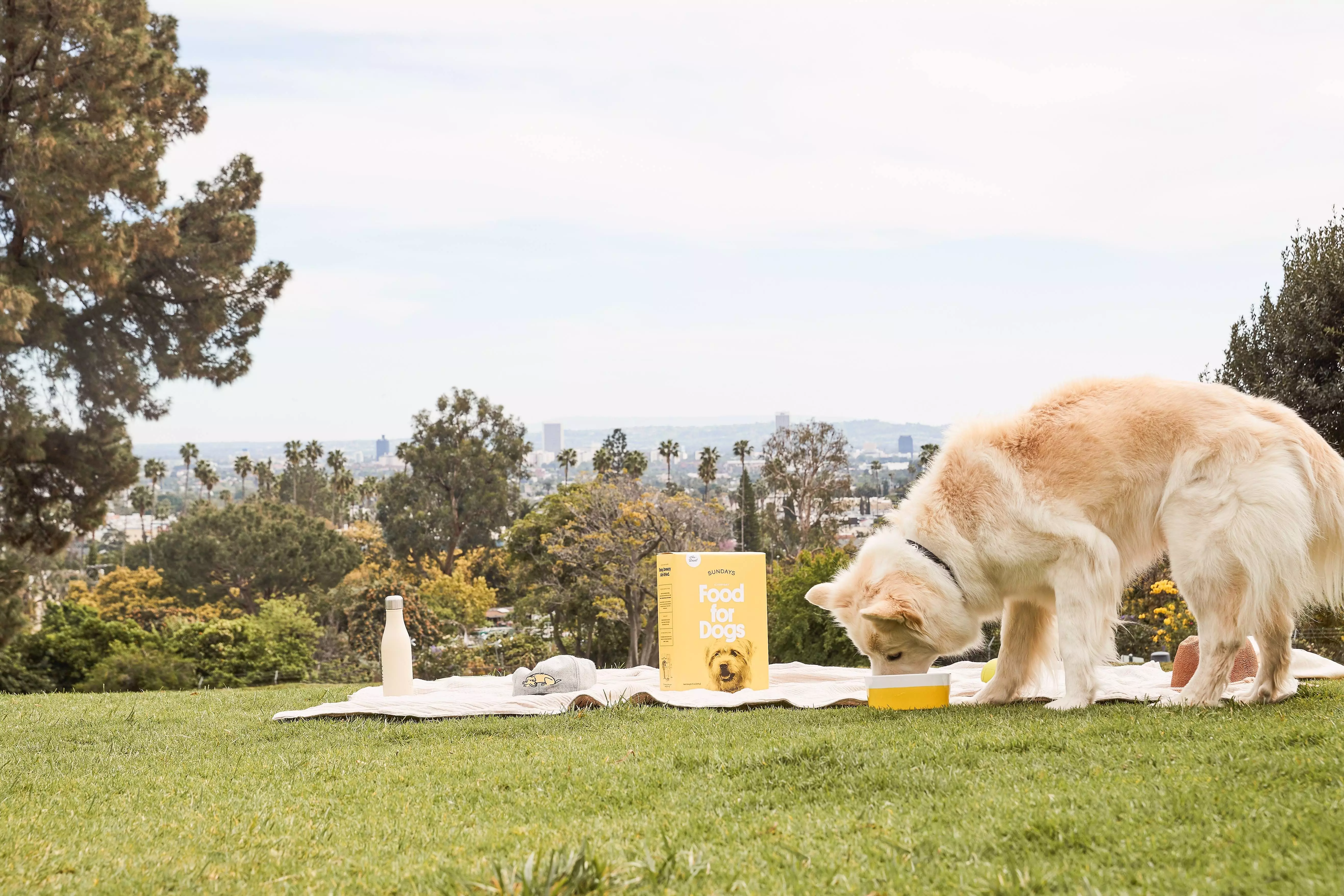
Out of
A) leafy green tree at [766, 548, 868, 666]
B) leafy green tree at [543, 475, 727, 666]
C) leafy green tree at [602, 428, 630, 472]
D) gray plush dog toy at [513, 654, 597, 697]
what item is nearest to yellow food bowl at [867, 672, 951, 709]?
gray plush dog toy at [513, 654, 597, 697]

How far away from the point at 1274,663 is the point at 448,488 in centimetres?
4146

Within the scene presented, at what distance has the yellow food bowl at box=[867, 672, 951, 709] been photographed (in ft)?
16.0

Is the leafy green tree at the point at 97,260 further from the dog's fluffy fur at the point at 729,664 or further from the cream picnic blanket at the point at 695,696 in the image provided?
the dog's fluffy fur at the point at 729,664

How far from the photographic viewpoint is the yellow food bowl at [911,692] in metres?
4.87

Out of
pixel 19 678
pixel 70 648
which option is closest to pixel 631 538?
pixel 70 648

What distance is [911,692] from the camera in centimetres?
488

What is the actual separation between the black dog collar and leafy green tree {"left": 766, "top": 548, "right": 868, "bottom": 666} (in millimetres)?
5949

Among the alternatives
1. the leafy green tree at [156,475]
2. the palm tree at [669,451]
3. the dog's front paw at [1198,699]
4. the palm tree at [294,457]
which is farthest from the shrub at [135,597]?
the dog's front paw at [1198,699]

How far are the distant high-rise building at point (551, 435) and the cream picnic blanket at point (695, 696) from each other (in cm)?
13581

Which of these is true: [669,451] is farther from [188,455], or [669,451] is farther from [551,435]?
[551,435]

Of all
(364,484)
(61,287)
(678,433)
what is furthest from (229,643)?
(678,433)

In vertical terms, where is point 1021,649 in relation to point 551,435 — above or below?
below

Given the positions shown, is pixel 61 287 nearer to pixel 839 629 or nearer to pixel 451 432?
pixel 839 629

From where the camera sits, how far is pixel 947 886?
2.04 metres
